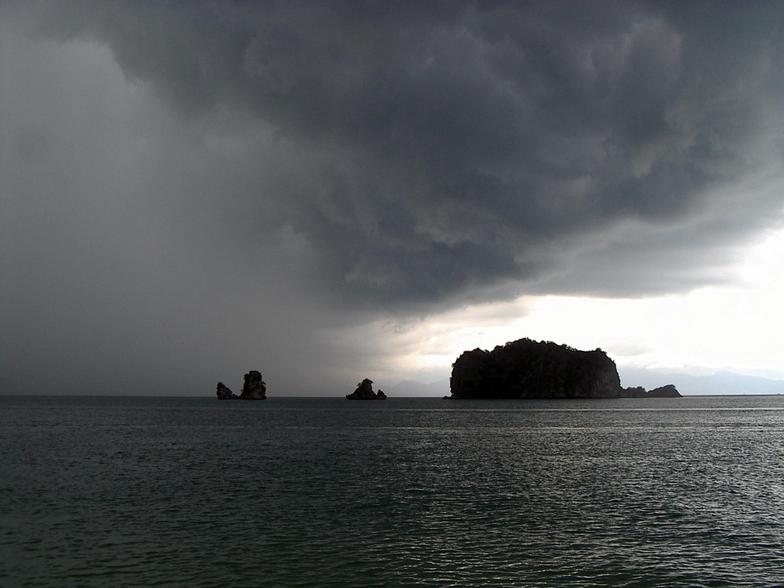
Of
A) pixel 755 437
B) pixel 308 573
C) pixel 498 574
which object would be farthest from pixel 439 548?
pixel 755 437

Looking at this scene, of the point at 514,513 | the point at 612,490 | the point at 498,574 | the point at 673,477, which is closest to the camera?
the point at 498,574

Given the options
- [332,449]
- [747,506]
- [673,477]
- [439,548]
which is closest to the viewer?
[439,548]

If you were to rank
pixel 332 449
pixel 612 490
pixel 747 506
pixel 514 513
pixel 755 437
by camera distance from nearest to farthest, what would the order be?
pixel 514 513 → pixel 747 506 → pixel 612 490 → pixel 332 449 → pixel 755 437

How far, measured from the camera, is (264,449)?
81.6 metres

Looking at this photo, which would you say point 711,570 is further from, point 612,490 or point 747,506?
point 612,490

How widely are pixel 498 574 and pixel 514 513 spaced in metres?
13.5

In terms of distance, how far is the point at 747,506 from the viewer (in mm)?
41094

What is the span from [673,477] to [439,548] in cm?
3446

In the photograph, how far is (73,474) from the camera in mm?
55250

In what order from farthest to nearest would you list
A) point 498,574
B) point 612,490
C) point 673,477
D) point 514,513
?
point 673,477 < point 612,490 < point 514,513 < point 498,574

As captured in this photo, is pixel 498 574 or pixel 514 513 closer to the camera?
pixel 498 574

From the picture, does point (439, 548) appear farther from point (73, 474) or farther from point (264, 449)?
point (264, 449)

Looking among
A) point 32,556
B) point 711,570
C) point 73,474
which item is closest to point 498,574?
point 711,570

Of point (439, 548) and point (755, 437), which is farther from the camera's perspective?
point (755, 437)
